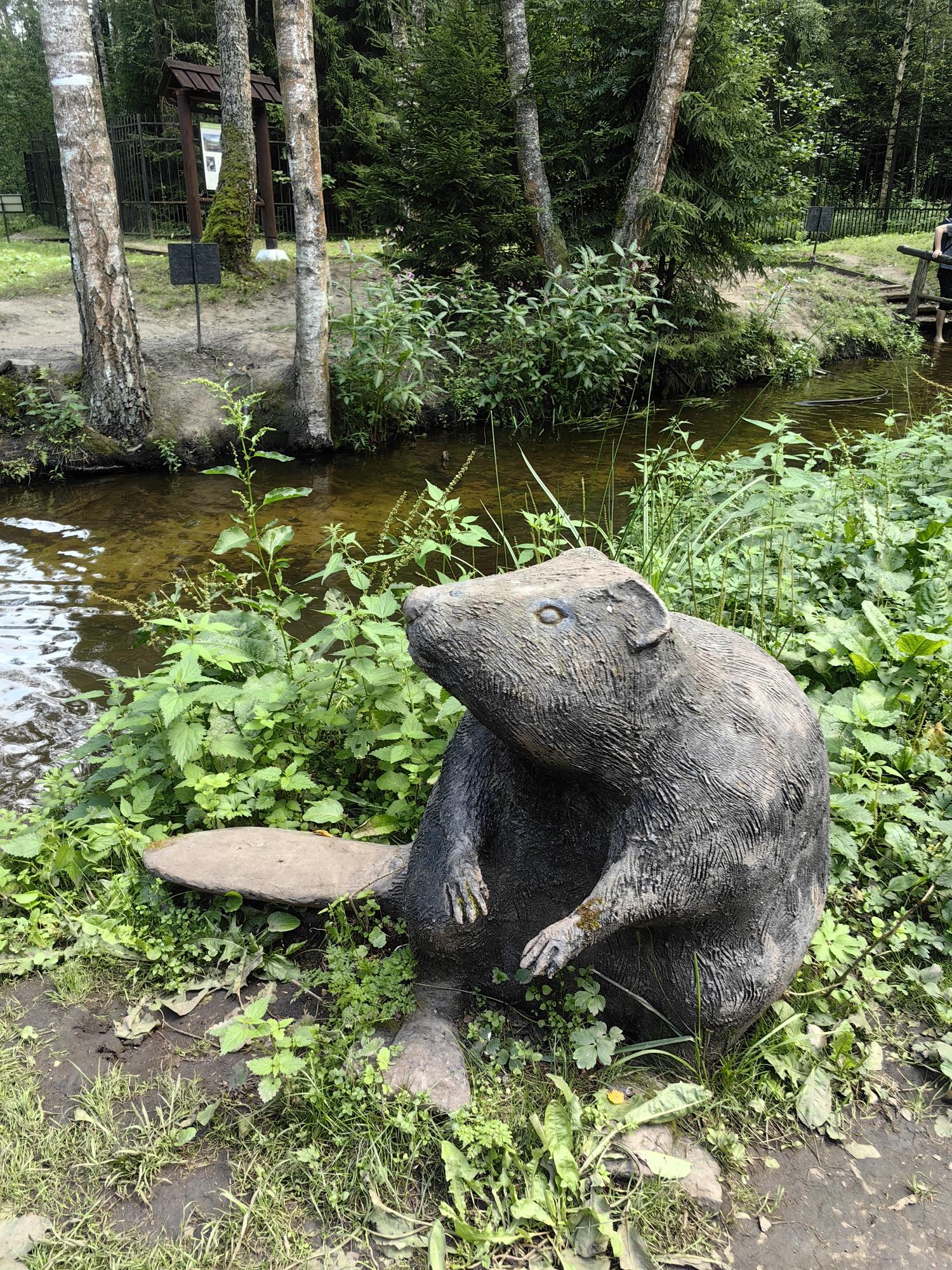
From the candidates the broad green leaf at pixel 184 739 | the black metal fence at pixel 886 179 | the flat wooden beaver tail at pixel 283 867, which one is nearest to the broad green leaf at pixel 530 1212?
the flat wooden beaver tail at pixel 283 867

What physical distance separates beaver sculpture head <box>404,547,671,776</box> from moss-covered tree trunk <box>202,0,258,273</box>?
38.6 ft

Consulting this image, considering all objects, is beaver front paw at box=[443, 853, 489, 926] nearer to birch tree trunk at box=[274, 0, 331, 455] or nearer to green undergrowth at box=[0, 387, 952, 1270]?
green undergrowth at box=[0, 387, 952, 1270]

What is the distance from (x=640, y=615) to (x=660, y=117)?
34.5ft

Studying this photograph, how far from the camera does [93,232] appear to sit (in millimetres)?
7359

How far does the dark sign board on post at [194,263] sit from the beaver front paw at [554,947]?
8.21 metres

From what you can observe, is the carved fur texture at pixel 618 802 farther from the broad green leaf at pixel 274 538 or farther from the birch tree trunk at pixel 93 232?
the birch tree trunk at pixel 93 232

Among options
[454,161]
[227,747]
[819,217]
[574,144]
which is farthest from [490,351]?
[227,747]

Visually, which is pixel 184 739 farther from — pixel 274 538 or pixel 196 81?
pixel 196 81

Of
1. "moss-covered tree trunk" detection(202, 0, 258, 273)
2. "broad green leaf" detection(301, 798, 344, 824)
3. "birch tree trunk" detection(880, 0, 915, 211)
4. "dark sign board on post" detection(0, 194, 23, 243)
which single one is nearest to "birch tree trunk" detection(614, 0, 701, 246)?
"moss-covered tree trunk" detection(202, 0, 258, 273)

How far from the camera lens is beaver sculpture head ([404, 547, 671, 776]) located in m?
1.75

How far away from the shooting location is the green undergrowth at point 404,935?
1.96m

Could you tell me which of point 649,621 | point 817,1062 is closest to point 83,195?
point 649,621

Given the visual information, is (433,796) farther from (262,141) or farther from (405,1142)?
(262,141)

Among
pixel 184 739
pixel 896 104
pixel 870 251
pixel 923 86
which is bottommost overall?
pixel 184 739
